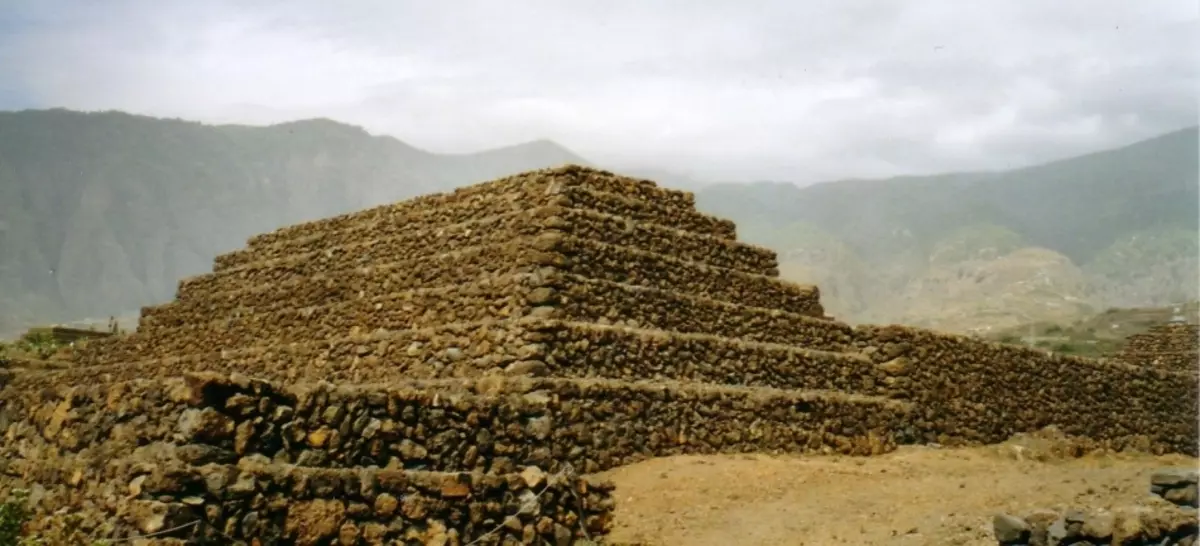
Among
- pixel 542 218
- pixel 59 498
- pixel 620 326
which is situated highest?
pixel 542 218

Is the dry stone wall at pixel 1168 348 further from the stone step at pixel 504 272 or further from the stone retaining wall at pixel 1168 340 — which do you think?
→ the stone step at pixel 504 272

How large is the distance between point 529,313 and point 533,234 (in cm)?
167

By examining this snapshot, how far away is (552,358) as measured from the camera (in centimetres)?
1191

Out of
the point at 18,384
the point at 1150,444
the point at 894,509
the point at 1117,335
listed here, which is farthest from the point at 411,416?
the point at 1117,335

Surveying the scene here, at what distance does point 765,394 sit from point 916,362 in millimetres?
3855

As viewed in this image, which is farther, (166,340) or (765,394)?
(166,340)

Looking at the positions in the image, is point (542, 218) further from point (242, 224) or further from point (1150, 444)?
point (242, 224)

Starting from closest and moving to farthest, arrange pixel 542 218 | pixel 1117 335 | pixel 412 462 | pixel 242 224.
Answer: pixel 412 462 → pixel 542 218 → pixel 1117 335 → pixel 242 224

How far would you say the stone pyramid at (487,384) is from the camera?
721 cm

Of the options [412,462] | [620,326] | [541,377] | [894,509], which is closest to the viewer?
[412,462]

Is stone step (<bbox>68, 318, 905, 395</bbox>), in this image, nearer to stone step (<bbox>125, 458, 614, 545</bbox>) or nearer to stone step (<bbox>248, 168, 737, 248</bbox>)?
stone step (<bbox>248, 168, 737, 248</bbox>)

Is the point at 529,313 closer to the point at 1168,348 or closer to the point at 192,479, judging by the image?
the point at 192,479

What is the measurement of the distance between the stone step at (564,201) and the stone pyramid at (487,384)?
0.04m

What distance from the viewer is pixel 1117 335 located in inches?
1582
